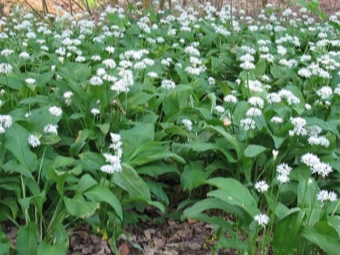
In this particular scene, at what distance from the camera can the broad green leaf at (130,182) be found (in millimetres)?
2473

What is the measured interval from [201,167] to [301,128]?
0.66 meters

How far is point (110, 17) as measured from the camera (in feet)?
19.3

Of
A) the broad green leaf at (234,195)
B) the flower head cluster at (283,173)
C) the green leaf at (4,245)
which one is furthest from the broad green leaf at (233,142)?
the green leaf at (4,245)

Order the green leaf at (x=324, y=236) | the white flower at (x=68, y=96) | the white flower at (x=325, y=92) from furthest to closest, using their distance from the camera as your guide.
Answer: the white flower at (x=325, y=92) < the white flower at (x=68, y=96) < the green leaf at (x=324, y=236)

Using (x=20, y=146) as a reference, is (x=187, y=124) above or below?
below

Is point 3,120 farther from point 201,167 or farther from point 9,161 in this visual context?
point 201,167

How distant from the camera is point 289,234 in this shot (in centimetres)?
213

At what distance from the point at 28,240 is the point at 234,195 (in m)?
1.02

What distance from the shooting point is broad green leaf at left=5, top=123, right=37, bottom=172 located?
2518 mm

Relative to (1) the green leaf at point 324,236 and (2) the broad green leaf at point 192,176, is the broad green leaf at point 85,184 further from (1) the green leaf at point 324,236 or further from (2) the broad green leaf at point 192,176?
(1) the green leaf at point 324,236

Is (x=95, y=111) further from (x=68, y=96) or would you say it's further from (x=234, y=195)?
(x=234, y=195)

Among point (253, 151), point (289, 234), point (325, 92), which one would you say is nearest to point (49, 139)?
point (253, 151)

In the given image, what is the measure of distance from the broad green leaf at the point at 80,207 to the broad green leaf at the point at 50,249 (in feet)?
0.53

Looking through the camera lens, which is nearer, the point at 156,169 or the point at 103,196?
the point at 103,196
